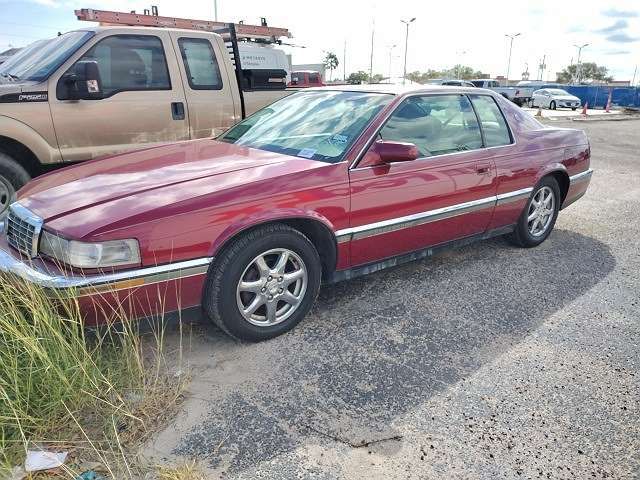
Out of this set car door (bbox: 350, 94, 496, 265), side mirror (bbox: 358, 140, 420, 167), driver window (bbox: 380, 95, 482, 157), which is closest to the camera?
side mirror (bbox: 358, 140, 420, 167)

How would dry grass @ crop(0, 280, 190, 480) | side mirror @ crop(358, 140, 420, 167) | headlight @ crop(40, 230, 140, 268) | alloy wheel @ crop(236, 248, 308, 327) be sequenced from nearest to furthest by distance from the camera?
dry grass @ crop(0, 280, 190, 480), headlight @ crop(40, 230, 140, 268), alloy wheel @ crop(236, 248, 308, 327), side mirror @ crop(358, 140, 420, 167)

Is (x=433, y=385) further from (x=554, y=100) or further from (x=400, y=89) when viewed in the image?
(x=554, y=100)

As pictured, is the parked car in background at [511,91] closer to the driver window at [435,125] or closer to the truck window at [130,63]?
the truck window at [130,63]

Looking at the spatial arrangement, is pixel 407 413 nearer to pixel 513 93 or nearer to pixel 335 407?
pixel 335 407

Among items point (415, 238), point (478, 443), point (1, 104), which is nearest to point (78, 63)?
point (1, 104)

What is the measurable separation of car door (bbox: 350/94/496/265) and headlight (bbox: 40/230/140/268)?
→ 4.64ft

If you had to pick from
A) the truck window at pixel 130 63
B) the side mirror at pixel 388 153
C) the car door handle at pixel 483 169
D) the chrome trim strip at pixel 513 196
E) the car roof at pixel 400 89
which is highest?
the truck window at pixel 130 63

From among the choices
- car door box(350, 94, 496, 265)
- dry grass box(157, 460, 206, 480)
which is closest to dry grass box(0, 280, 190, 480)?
dry grass box(157, 460, 206, 480)

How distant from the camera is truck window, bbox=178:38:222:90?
5505mm

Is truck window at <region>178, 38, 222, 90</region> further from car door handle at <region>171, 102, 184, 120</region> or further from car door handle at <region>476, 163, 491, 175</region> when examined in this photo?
car door handle at <region>476, 163, 491, 175</region>

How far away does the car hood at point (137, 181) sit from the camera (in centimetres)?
262

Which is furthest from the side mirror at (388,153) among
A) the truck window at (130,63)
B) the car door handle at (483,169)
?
the truck window at (130,63)

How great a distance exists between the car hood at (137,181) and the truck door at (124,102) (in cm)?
144

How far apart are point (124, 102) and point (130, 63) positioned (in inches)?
17.9
